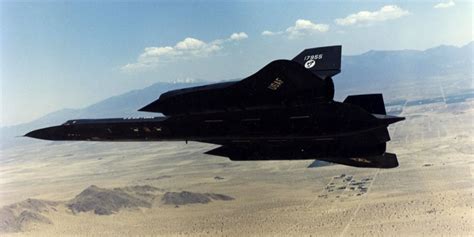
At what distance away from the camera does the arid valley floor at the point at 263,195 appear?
45688mm

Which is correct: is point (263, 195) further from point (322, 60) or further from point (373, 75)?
point (373, 75)

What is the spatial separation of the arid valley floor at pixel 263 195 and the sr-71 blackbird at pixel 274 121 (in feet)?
94.6

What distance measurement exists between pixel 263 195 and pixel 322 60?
41927mm

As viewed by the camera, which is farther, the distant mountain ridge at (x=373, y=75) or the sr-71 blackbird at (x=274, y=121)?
the distant mountain ridge at (x=373, y=75)

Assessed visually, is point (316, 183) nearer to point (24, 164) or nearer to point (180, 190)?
point (180, 190)

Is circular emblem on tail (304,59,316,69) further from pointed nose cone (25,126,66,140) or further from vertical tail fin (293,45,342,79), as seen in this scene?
pointed nose cone (25,126,66,140)

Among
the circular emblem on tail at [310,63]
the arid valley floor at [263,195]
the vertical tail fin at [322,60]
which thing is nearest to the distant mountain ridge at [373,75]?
the arid valley floor at [263,195]

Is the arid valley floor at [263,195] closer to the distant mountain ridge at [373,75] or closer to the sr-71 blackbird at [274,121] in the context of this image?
the sr-71 blackbird at [274,121]

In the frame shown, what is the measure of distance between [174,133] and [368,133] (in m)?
6.70

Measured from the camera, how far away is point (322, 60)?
50.5ft

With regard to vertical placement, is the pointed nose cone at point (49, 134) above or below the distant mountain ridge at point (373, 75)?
below

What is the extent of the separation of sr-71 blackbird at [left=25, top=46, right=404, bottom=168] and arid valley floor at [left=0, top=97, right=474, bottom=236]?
2884cm

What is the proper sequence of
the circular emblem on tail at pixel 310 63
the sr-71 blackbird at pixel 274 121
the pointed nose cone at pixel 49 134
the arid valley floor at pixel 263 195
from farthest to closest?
the arid valley floor at pixel 263 195
the pointed nose cone at pixel 49 134
the circular emblem on tail at pixel 310 63
the sr-71 blackbird at pixel 274 121

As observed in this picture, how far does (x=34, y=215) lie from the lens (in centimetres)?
6172
